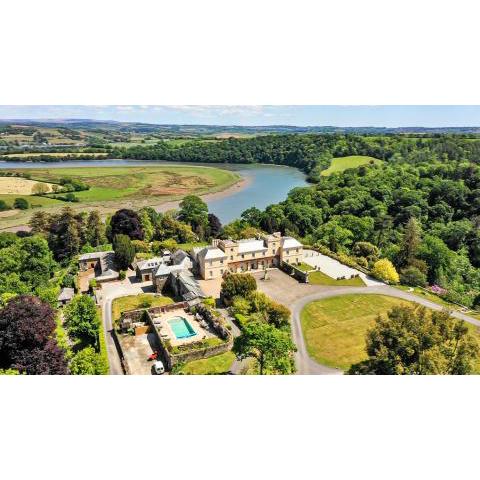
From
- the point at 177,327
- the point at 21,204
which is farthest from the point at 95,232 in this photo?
the point at 177,327

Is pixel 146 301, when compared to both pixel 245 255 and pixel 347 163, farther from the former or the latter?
pixel 347 163

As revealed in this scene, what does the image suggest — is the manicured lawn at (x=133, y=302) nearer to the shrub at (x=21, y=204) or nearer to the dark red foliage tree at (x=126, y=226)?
the dark red foliage tree at (x=126, y=226)

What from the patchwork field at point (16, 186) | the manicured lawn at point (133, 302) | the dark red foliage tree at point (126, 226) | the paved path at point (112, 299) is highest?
the patchwork field at point (16, 186)

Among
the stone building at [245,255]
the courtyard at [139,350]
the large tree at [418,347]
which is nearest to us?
the large tree at [418,347]

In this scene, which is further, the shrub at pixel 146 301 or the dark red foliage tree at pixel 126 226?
the dark red foliage tree at pixel 126 226

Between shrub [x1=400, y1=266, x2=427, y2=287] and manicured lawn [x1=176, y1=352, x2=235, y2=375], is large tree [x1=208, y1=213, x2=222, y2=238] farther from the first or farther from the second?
manicured lawn [x1=176, y1=352, x2=235, y2=375]

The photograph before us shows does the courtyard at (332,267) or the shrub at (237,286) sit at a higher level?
the shrub at (237,286)

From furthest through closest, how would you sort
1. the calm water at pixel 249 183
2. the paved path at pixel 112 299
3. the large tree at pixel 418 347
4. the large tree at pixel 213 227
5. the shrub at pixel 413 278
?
the calm water at pixel 249 183
the large tree at pixel 213 227
the shrub at pixel 413 278
the paved path at pixel 112 299
the large tree at pixel 418 347

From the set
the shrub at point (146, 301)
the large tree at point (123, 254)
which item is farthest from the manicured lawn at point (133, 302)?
the large tree at point (123, 254)
